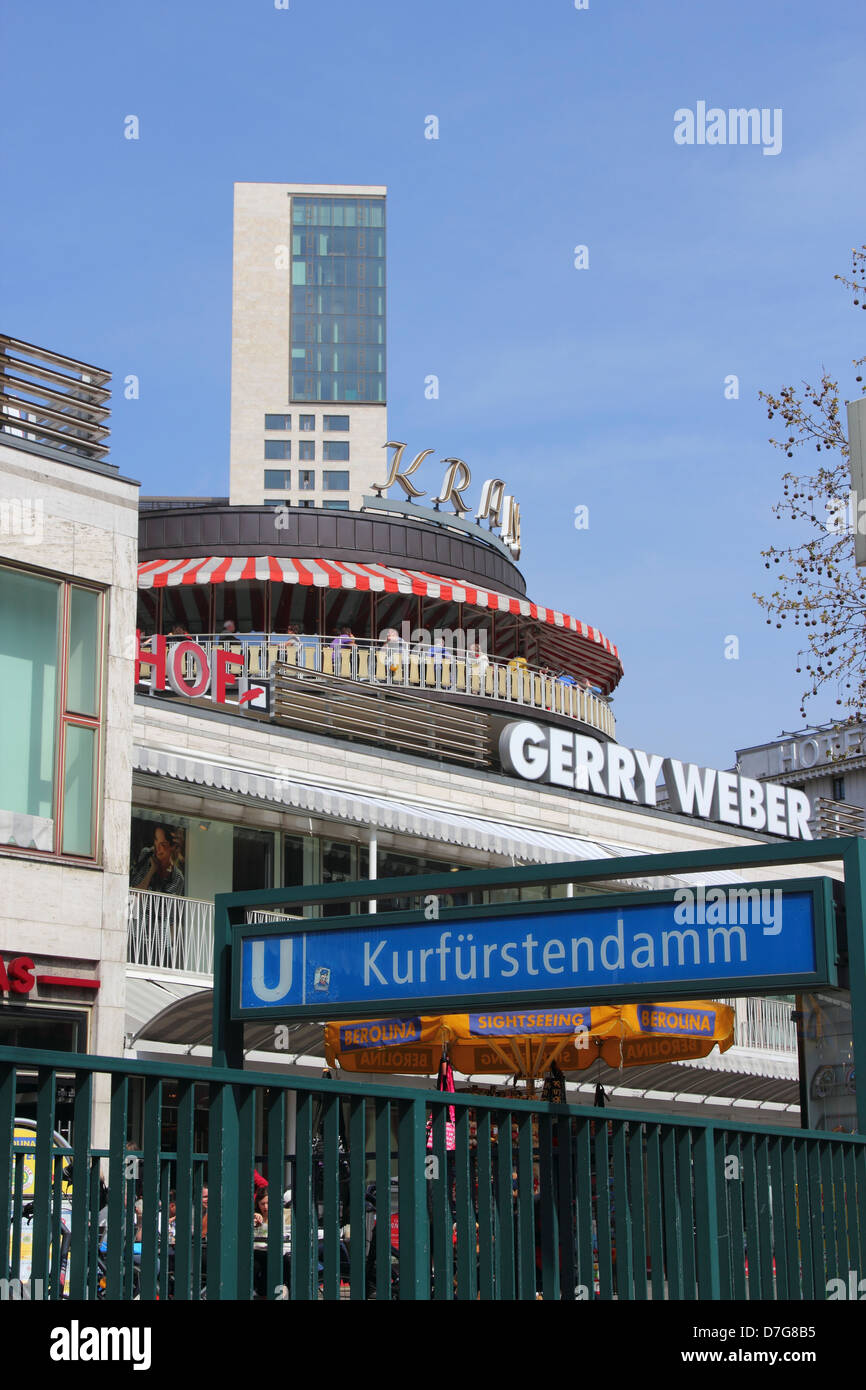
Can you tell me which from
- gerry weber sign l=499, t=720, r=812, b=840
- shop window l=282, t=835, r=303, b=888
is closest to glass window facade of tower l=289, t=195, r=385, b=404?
gerry weber sign l=499, t=720, r=812, b=840

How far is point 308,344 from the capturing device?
11456cm

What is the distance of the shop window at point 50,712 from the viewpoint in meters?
16.3

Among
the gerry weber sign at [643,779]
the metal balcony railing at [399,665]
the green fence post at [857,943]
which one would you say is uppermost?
the metal balcony railing at [399,665]

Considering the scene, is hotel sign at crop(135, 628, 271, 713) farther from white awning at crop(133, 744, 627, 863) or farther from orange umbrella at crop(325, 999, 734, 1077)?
orange umbrella at crop(325, 999, 734, 1077)

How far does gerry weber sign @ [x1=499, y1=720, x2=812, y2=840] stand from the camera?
26.2 metres

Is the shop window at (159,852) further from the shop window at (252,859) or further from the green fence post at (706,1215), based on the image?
the green fence post at (706,1215)

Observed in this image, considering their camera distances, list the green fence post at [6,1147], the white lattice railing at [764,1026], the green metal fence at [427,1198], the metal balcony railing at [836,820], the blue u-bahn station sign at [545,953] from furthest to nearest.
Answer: the metal balcony railing at [836,820] < the white lattice railing at [764,1026] < the blue u-bahn station sign at [545,953] < the green metal fence at [427,1198] < the green fence post at [6,1147]

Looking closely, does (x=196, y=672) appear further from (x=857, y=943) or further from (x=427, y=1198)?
(x=427, y=1198)

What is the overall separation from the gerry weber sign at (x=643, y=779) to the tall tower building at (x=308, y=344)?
72860 mm

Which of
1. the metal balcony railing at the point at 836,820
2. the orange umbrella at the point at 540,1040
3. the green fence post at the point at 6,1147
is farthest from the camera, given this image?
the metal balcony railing at the point at 836,820

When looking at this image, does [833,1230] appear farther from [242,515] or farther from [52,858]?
[242,515]

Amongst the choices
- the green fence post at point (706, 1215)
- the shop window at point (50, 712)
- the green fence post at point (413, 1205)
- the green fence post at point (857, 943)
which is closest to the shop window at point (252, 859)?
the shop window at point (50, 712)
